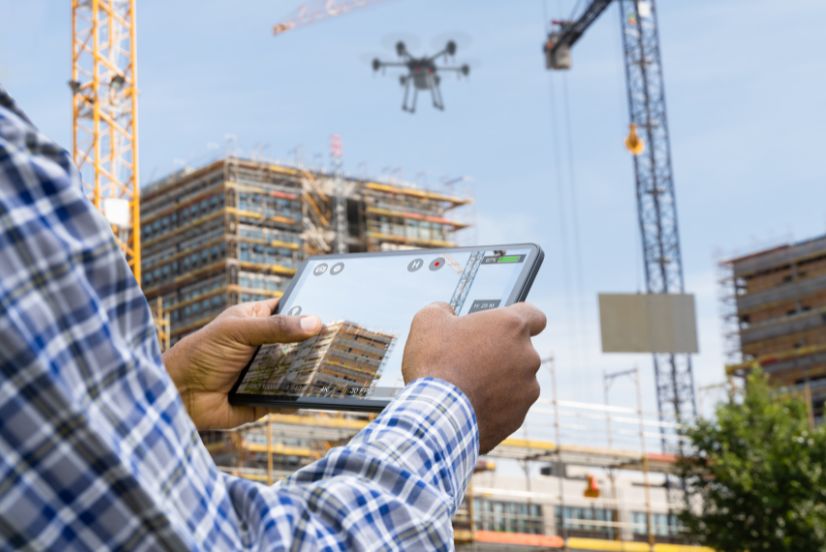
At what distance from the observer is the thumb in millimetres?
1577

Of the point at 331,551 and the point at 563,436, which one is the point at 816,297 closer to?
the point at 563,436

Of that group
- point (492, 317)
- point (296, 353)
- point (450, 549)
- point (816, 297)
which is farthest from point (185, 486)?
point (816, 297)

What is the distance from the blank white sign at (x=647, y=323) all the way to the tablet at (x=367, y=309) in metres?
37.3

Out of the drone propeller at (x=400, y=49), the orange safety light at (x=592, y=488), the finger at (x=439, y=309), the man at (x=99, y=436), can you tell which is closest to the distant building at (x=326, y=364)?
the finger at (x=439, y=309)

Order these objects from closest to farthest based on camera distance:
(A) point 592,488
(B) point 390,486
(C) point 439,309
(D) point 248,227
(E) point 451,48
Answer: (B) point 390,486
(C) point 439,309
(A) point 592,488
(D) point 248,227
(E) point 451,48

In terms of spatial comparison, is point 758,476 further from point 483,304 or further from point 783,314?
point 783,314

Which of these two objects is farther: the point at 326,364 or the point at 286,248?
the point at 286,248

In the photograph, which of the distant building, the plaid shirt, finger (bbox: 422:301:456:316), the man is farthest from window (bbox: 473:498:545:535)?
the plaid shirt

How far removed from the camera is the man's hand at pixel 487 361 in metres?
1.22

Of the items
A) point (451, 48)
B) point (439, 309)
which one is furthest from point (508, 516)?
point (439, 309)

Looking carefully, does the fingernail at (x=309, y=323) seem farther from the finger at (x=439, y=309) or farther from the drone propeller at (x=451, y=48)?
the drone propeller at (x=451, y=48)

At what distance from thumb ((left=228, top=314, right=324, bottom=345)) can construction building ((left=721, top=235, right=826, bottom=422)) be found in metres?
65.7

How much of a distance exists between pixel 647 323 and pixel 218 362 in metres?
42.9

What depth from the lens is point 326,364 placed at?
5.33ft
